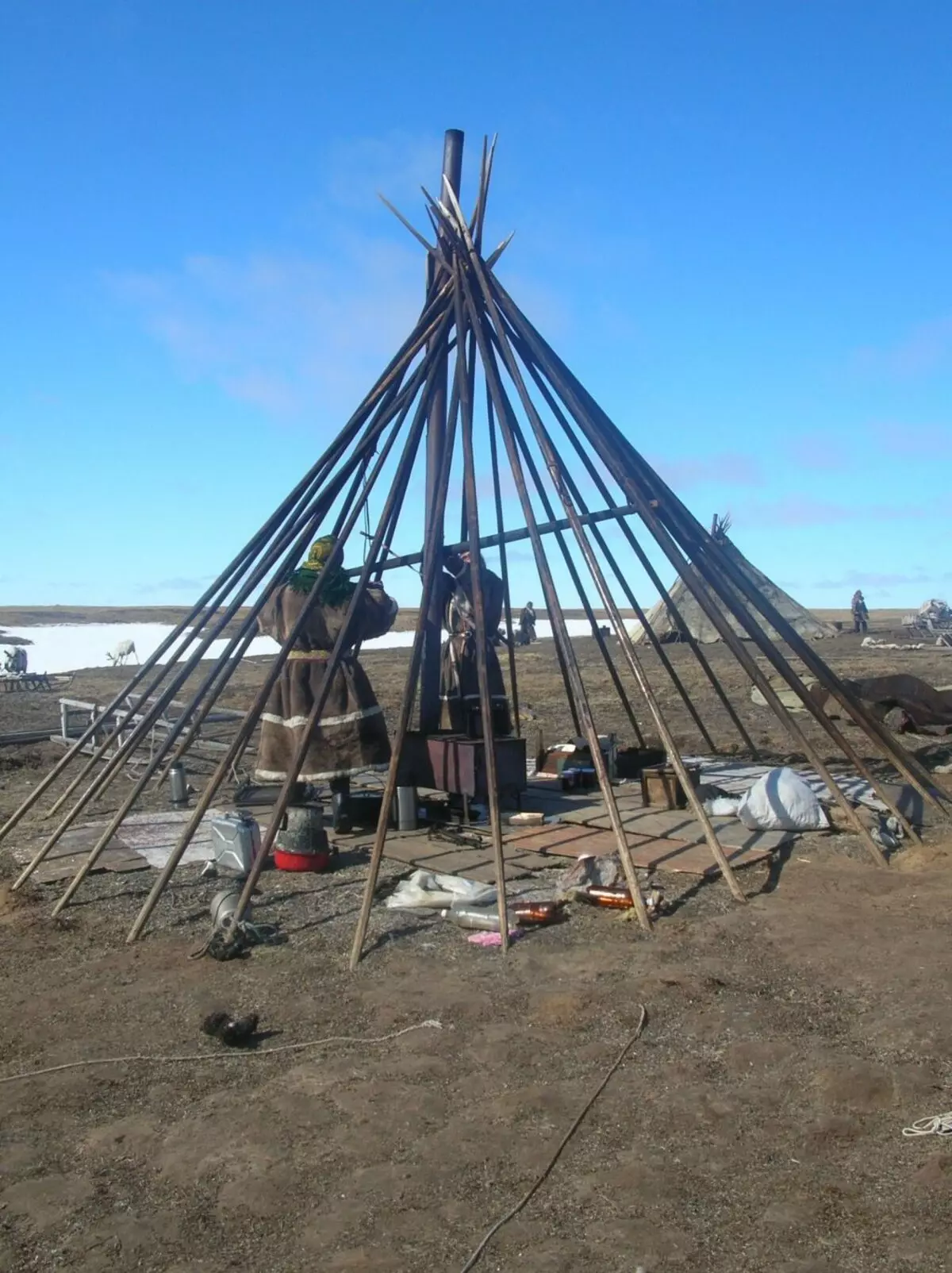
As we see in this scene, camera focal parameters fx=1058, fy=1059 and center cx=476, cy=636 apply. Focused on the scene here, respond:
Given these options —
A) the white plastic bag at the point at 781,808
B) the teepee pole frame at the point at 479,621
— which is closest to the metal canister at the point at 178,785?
the teepee pole frame at the point at 479,621

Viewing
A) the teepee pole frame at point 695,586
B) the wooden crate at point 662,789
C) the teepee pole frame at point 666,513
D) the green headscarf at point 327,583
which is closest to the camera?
the teepee pole frame at point 695,586

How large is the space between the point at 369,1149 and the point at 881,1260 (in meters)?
1.61

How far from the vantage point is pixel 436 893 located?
6.29 metres

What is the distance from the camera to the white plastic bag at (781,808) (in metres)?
7.43

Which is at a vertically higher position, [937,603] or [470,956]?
[937,603]

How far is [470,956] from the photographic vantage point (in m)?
5.41

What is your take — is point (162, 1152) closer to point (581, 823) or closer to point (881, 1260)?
point (881, 1260)

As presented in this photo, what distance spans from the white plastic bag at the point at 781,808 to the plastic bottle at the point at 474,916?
2.40m

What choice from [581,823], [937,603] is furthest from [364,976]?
[937,603]

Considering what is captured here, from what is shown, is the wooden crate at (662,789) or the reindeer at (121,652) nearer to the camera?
the wooden crate at (662,789)

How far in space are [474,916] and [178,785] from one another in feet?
14.7

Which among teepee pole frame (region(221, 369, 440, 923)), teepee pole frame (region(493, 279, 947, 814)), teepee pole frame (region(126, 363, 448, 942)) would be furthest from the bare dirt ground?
teepee pole frame (region(493, 279, 947, 814))

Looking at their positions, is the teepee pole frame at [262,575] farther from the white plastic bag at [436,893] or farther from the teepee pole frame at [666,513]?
the white plastic bag at [436,893]

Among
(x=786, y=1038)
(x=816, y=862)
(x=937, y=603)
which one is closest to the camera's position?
(x=786, y=1038)
